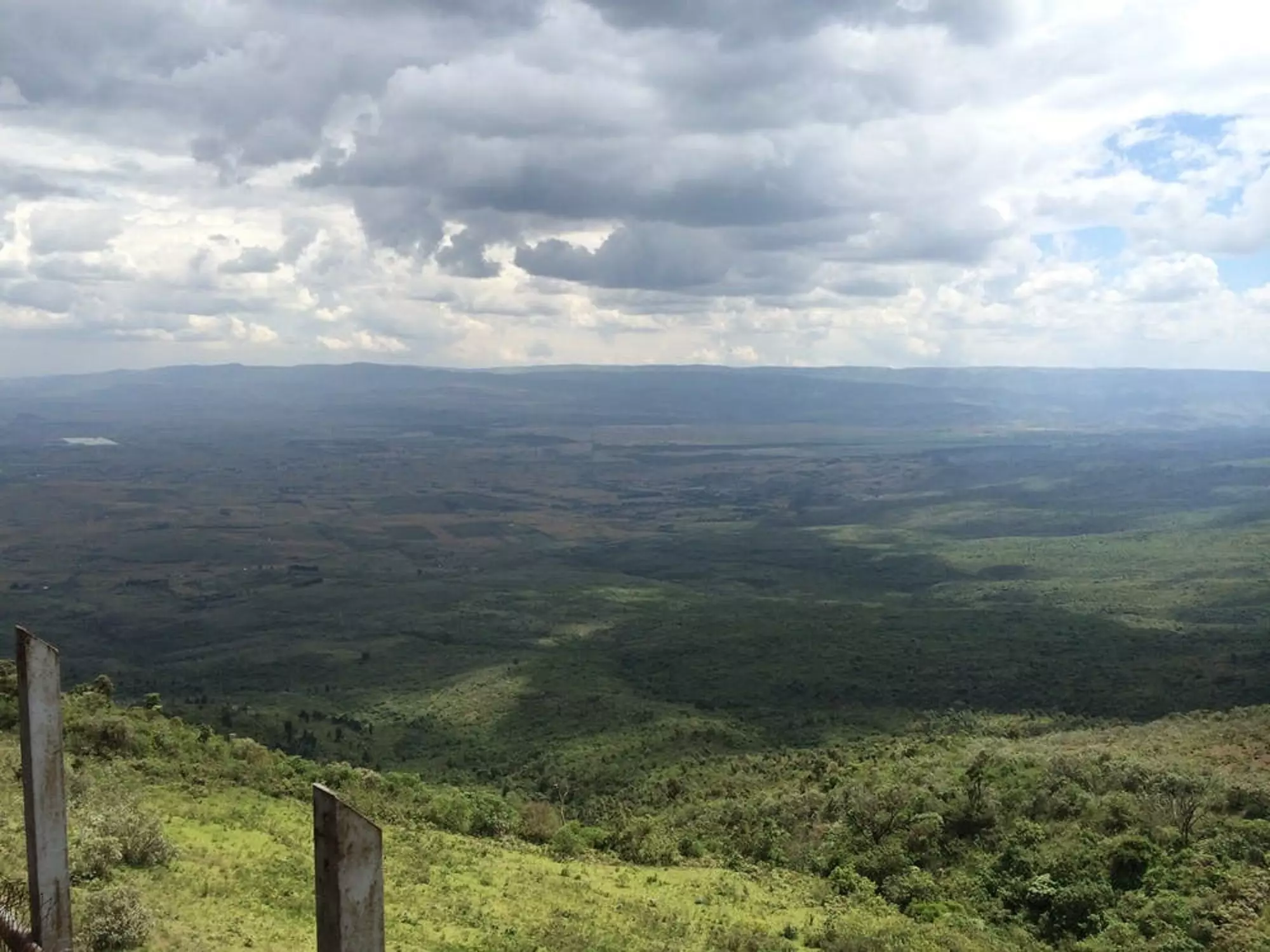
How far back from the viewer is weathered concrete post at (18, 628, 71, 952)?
18.4 feet

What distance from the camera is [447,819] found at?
26.0 m

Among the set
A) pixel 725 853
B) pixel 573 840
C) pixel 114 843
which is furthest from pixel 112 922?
pixel 725 853

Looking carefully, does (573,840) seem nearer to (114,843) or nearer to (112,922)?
(114,843)

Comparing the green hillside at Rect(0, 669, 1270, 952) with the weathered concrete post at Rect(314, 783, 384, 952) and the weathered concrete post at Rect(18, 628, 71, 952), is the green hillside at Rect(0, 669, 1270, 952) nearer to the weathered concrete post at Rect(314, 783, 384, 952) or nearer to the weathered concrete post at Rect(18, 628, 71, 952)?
the weathered concrete post at Rect(18, 628, 71, 952)

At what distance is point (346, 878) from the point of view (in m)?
4.09

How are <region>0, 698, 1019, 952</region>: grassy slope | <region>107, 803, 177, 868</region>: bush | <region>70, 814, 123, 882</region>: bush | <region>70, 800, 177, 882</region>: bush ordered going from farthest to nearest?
<region>107, 803, 177, 868</region>: bush < <region>0, 698, 1019, 952</region>: grassy slope < <region>70, 800, 177, 882</region>: bush < <region>70, 814, 123, 882</region>: bush

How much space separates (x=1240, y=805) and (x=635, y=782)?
2649 cm

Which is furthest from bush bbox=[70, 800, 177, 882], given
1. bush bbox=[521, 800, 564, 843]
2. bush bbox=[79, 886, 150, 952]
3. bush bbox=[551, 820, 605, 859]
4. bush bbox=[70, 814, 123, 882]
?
bush bbox=[521, 800, 564, 843]

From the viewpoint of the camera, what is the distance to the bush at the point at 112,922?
11.4 m

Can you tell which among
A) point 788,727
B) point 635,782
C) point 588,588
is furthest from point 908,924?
point 588,588

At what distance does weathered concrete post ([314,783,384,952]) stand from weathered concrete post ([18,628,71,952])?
99.8 inches

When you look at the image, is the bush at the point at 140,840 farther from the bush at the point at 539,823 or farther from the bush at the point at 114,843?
the bush at the point at 539,823

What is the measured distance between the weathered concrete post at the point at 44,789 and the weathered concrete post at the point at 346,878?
8.32 ft

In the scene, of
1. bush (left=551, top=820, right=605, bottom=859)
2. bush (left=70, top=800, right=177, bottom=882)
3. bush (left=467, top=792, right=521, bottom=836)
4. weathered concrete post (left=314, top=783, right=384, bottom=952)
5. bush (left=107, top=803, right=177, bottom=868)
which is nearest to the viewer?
weathered concrete post (left=314, top=783, right=384, bottom=952)
